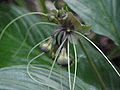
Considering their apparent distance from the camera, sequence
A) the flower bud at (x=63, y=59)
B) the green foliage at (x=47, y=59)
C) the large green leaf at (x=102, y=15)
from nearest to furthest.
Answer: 1. the flower bud at (x=63, y=59)
2. the green foliage at (x=47, y=59)
3. the large green leaf at (x=102, y=15)

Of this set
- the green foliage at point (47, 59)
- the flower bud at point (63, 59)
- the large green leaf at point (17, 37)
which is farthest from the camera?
the large green leaf at point (17, 37)

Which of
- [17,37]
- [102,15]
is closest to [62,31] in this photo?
[102,15]

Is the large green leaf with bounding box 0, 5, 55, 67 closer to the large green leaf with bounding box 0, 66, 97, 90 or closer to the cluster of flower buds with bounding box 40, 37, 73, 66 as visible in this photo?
the large green leaf with bounding box 0, 66, 97, 90

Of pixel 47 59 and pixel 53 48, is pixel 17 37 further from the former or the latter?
pixel 53 48

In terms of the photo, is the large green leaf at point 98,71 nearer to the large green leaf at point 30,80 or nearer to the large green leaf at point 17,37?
the large green leaf at point 17,37

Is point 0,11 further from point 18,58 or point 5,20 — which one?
point 18,58

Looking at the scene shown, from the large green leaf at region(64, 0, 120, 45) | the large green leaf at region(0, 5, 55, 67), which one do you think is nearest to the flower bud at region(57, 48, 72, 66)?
the large green leaf at region(64, 0, 120, 45)

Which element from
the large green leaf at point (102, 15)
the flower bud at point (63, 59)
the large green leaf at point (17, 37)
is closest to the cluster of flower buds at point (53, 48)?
the flower bud at point (63, 59)
